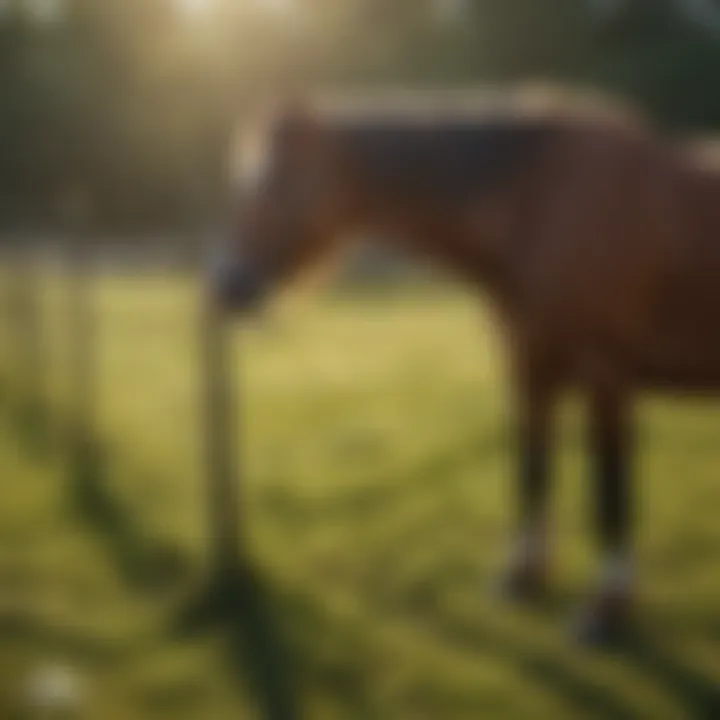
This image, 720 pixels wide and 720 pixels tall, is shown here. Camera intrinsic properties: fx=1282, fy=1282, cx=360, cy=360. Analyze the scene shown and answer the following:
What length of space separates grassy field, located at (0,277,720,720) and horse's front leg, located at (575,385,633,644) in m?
0.04

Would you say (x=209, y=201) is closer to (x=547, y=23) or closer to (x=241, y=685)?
(x=547, y=23)

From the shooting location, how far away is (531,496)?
1569 millimetres

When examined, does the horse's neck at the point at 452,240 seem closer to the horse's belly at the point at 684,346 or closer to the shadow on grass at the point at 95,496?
the horse's belly at the point at 684,346

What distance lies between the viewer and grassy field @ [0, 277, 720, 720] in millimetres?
1351

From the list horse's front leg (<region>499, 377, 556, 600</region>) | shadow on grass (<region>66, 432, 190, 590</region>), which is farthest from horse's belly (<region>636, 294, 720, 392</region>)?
shadow on grass (<region>66, 432, 190, 590</region>)

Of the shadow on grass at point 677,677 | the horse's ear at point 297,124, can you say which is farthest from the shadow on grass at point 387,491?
the horse's ear at point 297,124

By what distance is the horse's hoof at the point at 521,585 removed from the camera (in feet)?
5.04

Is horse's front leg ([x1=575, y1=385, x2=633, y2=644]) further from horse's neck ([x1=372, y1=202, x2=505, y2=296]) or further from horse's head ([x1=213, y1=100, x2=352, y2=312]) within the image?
horse's head ([x1=213, y1=100, x2=352, y2=312])

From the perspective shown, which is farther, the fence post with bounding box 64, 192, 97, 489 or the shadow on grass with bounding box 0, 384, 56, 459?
the shadow on grass with bounding box 0, 384, 56, 459

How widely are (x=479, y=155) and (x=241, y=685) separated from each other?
63 centimetres

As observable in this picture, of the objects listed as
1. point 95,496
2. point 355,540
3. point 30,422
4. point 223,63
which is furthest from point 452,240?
point 30,422

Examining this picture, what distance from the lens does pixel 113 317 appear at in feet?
7.58

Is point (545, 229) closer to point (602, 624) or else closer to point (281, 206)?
point (281, 206)

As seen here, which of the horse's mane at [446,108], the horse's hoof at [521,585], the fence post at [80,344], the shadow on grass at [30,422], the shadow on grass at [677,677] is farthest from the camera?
the shadow on grass at [30,422]
